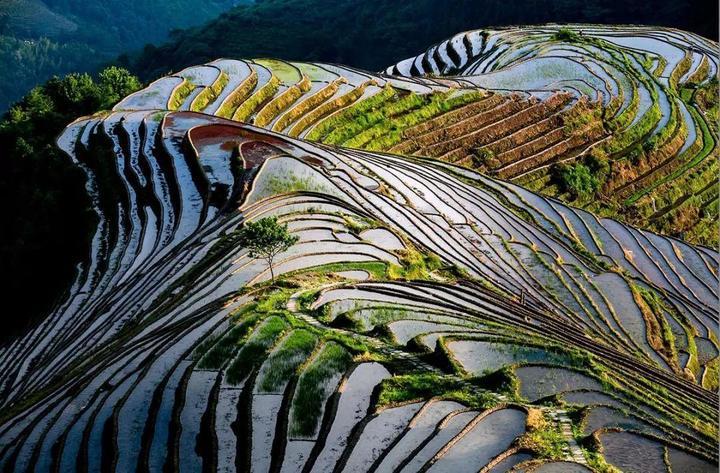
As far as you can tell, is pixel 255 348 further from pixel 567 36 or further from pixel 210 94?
pixel 567 36

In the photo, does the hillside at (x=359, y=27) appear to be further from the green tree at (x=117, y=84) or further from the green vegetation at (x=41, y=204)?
the green vegetation at (x=41, y=204)

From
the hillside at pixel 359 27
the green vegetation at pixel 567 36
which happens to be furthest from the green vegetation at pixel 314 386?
the hillside at pixel 359 27

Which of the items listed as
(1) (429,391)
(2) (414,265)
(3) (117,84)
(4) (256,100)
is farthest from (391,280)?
(3) (117,84)

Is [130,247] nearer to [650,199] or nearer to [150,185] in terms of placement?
[150,185]

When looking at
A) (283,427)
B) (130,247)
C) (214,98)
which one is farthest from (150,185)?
(283,427)

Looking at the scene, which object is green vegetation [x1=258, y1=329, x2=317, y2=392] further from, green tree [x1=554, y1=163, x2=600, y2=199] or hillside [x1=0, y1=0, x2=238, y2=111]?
hillside [x1=0, y1=0, x2=238, y2=111]

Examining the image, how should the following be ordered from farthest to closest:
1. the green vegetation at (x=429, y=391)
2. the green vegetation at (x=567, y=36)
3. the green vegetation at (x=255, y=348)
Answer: the green vegetation at (x=567, y=36) → the green vegetation at (x=255, y=348) → the green vegetation at (x=429, y=391)
